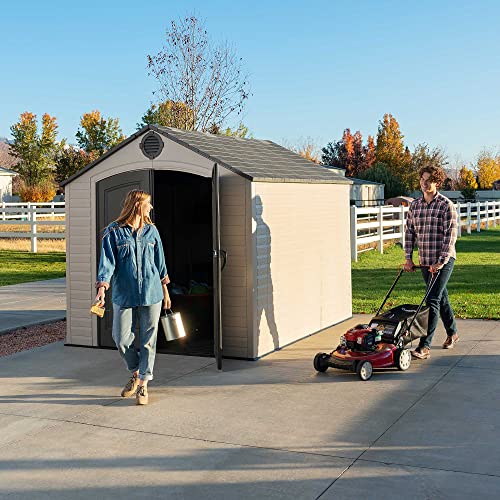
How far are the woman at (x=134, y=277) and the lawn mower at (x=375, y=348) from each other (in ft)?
5.65

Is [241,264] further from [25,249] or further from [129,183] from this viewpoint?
[25,249]

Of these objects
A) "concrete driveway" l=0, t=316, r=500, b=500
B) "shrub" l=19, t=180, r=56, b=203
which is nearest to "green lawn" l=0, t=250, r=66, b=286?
"concrete driveway" l=0, t=316, r=500, b=500

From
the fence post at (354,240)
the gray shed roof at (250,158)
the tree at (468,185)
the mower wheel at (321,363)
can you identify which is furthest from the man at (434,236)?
the tree at (468,185)

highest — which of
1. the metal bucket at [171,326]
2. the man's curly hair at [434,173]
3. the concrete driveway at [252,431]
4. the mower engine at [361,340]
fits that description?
the man's curly hair at [434,173]

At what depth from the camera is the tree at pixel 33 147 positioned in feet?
223

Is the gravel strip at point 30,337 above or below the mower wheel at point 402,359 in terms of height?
below

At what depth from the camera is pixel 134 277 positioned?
21.4 ft

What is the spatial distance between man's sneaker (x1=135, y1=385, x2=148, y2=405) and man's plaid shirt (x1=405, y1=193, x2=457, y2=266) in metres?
3.22

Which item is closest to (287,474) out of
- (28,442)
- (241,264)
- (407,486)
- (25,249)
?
(407,486)

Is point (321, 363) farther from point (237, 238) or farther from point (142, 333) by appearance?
point (142, 333)

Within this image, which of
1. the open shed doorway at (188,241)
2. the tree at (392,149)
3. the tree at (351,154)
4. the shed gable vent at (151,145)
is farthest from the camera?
the tree at (351,154)

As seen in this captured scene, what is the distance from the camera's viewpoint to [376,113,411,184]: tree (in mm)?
67812

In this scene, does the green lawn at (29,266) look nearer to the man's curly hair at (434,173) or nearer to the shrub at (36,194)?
the man's curly hair at (434,173)

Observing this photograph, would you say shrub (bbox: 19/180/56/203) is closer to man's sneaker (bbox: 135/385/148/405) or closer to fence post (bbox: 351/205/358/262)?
fence post (bbox: 351/205/358/262)
